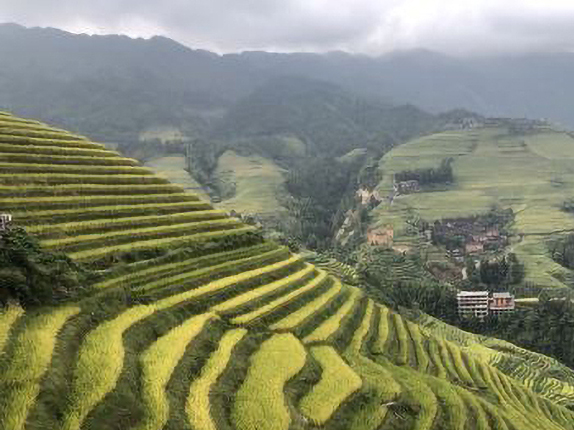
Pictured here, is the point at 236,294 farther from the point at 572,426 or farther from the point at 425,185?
the point at 425,185

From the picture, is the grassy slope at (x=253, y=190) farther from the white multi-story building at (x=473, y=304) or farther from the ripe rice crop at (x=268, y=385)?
the ripe rice crop at (x=268, y=385)

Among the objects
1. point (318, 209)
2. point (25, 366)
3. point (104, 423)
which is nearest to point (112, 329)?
point (25, 366)

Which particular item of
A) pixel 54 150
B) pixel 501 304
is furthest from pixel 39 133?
pixel 501 304

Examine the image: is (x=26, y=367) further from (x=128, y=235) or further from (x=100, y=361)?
(x=128, y=235)

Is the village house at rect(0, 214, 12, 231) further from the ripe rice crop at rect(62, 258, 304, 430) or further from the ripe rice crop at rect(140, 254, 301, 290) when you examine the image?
the ripe rice crop at rect(140, 254, 301, 290)

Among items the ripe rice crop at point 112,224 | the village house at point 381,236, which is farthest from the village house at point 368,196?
the ripe rice crop at point 112,224

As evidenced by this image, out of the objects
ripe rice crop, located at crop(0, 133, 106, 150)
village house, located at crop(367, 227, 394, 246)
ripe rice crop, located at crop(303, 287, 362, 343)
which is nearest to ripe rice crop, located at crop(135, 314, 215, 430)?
ripe rice crop, located at crop(303, 287, 362, 343)
